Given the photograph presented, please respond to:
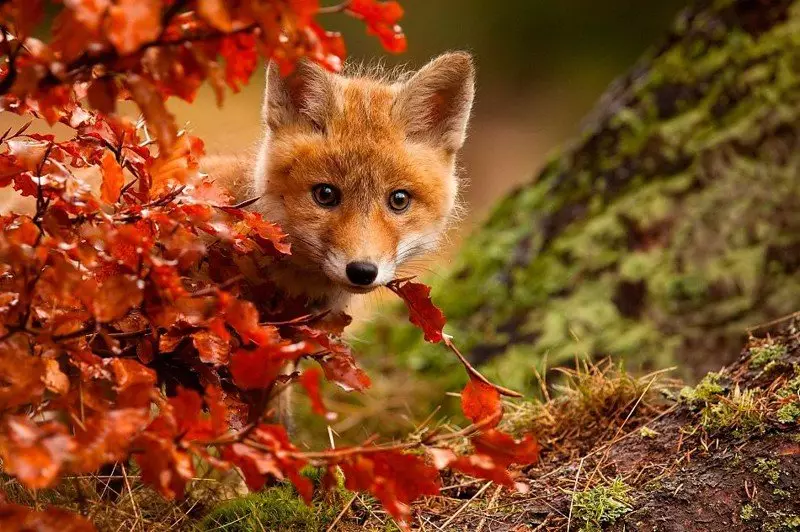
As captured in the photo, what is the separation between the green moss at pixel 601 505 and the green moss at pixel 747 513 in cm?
25

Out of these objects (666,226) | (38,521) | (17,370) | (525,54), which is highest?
(17,370)

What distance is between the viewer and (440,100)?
285cm

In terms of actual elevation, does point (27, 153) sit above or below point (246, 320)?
above

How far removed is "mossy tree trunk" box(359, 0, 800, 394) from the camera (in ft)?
12.0

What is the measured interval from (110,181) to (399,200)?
119 centimetres

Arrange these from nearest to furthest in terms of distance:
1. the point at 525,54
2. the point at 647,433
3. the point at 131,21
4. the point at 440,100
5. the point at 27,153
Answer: the point at 131,21
the point at 27,153
the point at 647,433
the point at 440,100
the point at 525,54

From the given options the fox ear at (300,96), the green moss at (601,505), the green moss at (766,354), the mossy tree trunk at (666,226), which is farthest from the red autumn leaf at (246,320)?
the mossy tree trunk at (666,226)

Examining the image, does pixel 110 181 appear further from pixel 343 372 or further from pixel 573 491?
pixel 573 491

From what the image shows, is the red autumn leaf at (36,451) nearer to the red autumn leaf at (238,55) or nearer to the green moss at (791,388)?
the red autumn leaf at (238,55)

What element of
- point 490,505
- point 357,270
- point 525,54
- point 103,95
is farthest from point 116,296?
point 525,54

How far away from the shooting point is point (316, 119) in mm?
2705

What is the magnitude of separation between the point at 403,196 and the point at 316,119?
387 millimetres

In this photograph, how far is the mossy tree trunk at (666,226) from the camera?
367 cm

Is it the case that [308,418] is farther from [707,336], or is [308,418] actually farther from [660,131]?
[660,131]
